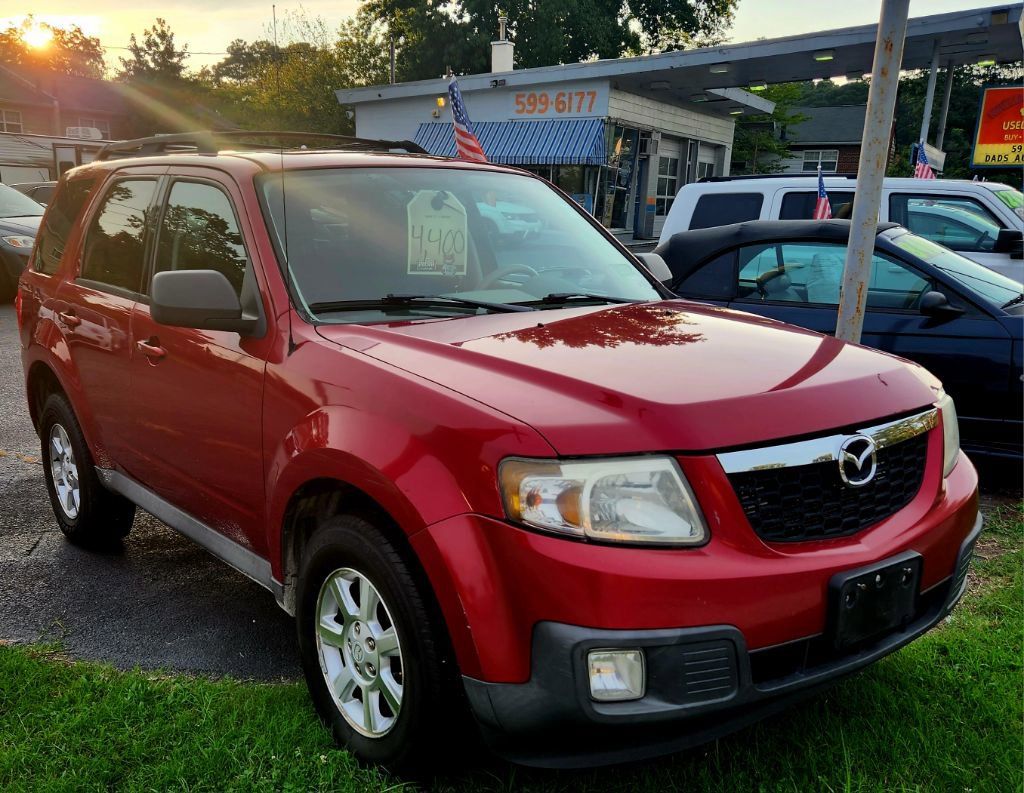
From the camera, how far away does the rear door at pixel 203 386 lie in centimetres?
295

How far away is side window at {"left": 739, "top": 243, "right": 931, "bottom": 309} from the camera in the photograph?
18.5ft

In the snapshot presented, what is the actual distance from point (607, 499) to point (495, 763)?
103 cm

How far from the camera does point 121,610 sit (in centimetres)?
381

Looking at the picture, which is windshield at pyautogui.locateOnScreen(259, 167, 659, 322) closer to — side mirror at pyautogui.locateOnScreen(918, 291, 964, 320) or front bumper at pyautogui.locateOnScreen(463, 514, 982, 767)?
front bumper at pyautogui.locateOnScreen(463, 514, 982, 767)

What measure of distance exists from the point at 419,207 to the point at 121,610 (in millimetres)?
2126

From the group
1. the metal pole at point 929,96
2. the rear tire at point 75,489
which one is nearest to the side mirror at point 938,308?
the rear tire at point 75,489

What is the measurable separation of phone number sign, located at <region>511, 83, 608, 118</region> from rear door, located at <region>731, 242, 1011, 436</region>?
1738cm

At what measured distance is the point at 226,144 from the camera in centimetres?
420

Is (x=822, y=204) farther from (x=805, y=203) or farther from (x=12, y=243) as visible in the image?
(x=12, y=243)

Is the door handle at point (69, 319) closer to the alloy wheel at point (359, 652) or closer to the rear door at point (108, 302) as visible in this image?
the rear door at point (108, 302)

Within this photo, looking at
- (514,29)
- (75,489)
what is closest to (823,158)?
(514,29)

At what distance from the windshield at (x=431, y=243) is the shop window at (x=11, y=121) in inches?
2008

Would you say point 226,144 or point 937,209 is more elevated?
point 226,144

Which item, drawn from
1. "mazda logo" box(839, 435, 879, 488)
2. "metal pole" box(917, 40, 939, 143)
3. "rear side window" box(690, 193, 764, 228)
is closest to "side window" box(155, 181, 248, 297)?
"mazda logo" box(839, 435, 879, 488)
